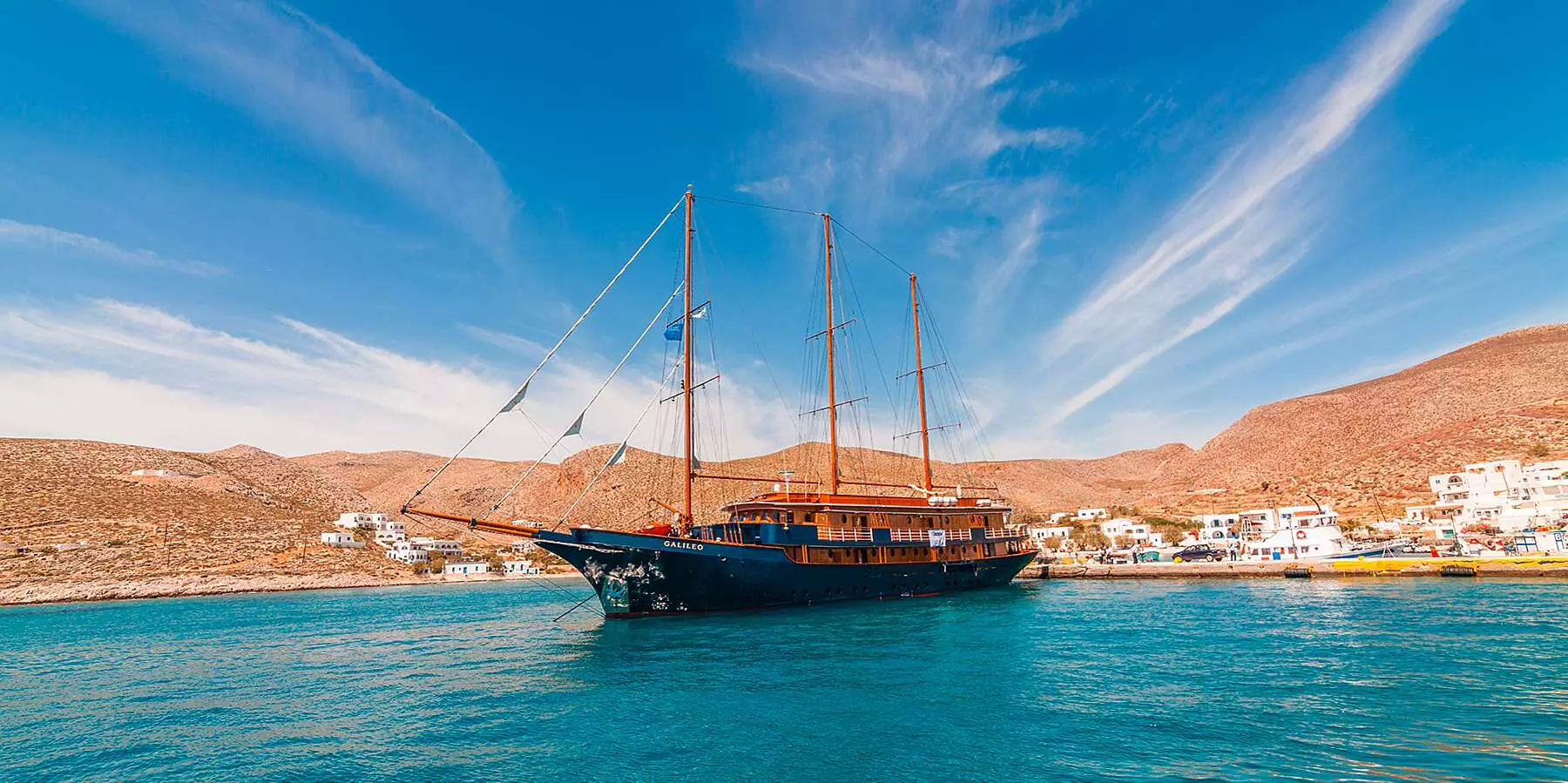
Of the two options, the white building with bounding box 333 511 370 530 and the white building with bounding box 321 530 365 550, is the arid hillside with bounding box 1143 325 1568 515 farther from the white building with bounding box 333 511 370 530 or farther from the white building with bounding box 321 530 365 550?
the white building with bounding box 333 511 370 530

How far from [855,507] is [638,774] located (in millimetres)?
30806

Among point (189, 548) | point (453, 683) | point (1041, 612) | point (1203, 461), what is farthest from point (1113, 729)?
point (1203, 461)

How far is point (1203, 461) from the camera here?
149000 millimetres

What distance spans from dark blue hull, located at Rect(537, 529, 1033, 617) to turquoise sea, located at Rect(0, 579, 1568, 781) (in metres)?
1.37

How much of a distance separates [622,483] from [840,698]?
115265 mm

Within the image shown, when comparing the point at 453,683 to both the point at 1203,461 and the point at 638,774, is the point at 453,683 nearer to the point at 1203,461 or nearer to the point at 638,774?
the point at 638,774

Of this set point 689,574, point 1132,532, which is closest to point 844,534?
point 689,574

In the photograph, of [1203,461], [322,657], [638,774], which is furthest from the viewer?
[1203,461]

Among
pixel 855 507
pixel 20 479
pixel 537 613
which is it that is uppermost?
pixel 20 479

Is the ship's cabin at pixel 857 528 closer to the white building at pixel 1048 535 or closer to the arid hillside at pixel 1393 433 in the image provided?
the white building at pixel 1048 535

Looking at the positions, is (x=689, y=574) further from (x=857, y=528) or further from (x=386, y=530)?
(x=386, y=530)

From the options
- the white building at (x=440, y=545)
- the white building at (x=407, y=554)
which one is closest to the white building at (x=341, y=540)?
the white building at (x=407, y=554)

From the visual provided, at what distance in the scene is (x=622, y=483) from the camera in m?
129

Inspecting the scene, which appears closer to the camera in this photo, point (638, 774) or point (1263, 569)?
point (638, 774)
